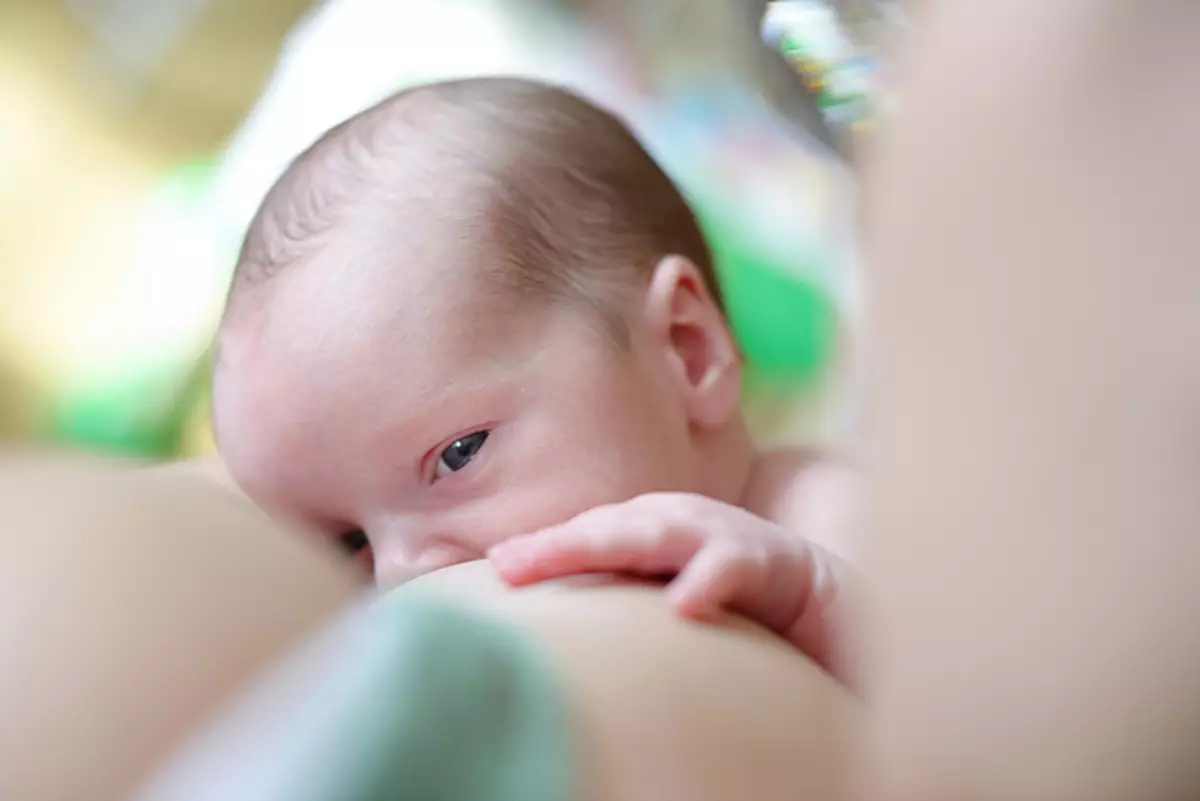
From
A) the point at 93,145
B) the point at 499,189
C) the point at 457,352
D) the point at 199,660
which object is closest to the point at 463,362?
the point at 457,352

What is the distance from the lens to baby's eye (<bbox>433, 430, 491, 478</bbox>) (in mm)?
613

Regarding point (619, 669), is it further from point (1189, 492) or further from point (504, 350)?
point (504, 350)

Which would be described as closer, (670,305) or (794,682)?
(794,682)

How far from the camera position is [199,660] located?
0.32m

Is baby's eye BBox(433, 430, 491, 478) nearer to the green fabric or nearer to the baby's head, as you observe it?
the baby's head

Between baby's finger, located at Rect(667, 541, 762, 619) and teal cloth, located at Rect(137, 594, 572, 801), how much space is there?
0.13 metres

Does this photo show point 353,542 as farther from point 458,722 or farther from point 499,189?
point 458,722

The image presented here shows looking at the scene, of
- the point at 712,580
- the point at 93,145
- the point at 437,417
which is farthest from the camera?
the point at 93,145

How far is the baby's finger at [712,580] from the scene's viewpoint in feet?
1.40

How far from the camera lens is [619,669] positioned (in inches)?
14.0

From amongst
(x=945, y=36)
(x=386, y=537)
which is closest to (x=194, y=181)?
(x=386, y=537)

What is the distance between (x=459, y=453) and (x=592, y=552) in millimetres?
161

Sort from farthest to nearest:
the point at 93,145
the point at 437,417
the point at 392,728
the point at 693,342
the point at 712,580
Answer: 1. the point at 93,145
2. the point at 693,342
3. the point at 437,417
4. the point at 712,580
5. the point at 392,728

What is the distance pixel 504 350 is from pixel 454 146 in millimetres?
147
